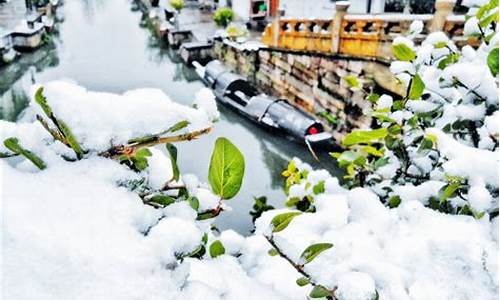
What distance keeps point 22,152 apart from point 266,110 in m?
8.09

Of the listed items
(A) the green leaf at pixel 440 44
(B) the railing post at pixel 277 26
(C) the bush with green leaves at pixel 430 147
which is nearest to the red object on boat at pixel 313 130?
(B) the railing post at pixel 277 26

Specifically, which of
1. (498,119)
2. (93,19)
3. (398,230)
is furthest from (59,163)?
(93,19)

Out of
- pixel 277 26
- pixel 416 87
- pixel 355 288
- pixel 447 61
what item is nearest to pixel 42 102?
pixel 355 288

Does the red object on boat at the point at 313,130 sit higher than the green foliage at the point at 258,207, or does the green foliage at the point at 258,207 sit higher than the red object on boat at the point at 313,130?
the red object on boat at the point at 313,130

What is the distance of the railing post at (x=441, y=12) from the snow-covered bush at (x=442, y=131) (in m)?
4.79

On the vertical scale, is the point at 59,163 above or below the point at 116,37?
above

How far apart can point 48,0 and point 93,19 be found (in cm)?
225

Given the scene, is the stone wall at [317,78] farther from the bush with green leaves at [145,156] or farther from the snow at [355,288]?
the bush with green leaves at [145,156]

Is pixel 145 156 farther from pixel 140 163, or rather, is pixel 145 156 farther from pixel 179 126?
pixel 179 126

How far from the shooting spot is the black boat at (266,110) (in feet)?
26.3

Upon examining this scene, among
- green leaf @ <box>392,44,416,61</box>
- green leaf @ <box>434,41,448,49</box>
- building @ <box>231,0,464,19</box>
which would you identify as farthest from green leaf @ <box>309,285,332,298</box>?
building @ <box>231,0,464,19</box>

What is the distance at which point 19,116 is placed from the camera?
341 inches

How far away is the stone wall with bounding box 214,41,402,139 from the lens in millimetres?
7566

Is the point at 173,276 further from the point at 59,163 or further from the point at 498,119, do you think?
the point at 498,119
